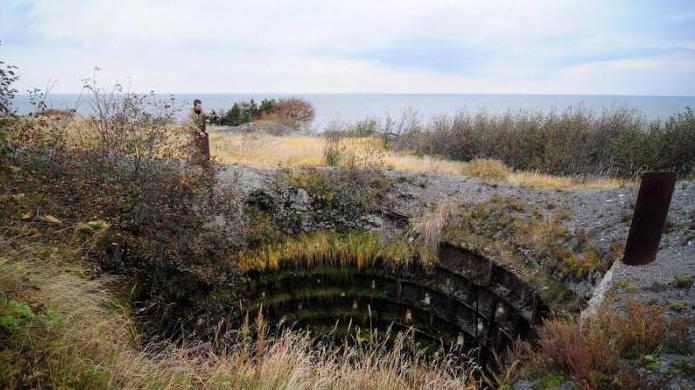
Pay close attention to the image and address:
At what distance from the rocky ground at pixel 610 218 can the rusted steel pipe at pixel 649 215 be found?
0.65 feet

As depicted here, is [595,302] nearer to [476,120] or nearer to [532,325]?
[532,325]

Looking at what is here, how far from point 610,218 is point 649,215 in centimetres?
322

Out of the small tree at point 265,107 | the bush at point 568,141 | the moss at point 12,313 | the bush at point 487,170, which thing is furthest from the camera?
the small tree at point 265,107

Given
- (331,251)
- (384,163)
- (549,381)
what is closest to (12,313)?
(549,381)

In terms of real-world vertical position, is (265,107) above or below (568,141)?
above

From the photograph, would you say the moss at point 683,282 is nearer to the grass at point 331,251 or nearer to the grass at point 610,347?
the grass at point 610,347

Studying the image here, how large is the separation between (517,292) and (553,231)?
172 cm

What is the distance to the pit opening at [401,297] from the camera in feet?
27.6

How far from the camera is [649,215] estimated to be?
5.73 meters

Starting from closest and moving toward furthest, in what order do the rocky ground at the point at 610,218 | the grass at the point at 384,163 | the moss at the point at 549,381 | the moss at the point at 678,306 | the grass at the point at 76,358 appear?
the grass at the point at 76,358 < the moss at the point at 549,381 < the moss at the point at 678,306 < the rocky ground at the point at 610,218 < the grass at the point at 384,163

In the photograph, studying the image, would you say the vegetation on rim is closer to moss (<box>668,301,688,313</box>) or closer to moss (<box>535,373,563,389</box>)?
moss (<box>535,373,563,389</box>)

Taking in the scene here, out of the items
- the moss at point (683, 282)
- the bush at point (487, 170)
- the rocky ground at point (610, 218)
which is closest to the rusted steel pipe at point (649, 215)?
the rocky ground at point (610, 218)

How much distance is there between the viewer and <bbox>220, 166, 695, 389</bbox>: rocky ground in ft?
16.6

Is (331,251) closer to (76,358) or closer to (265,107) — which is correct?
(76,358)
